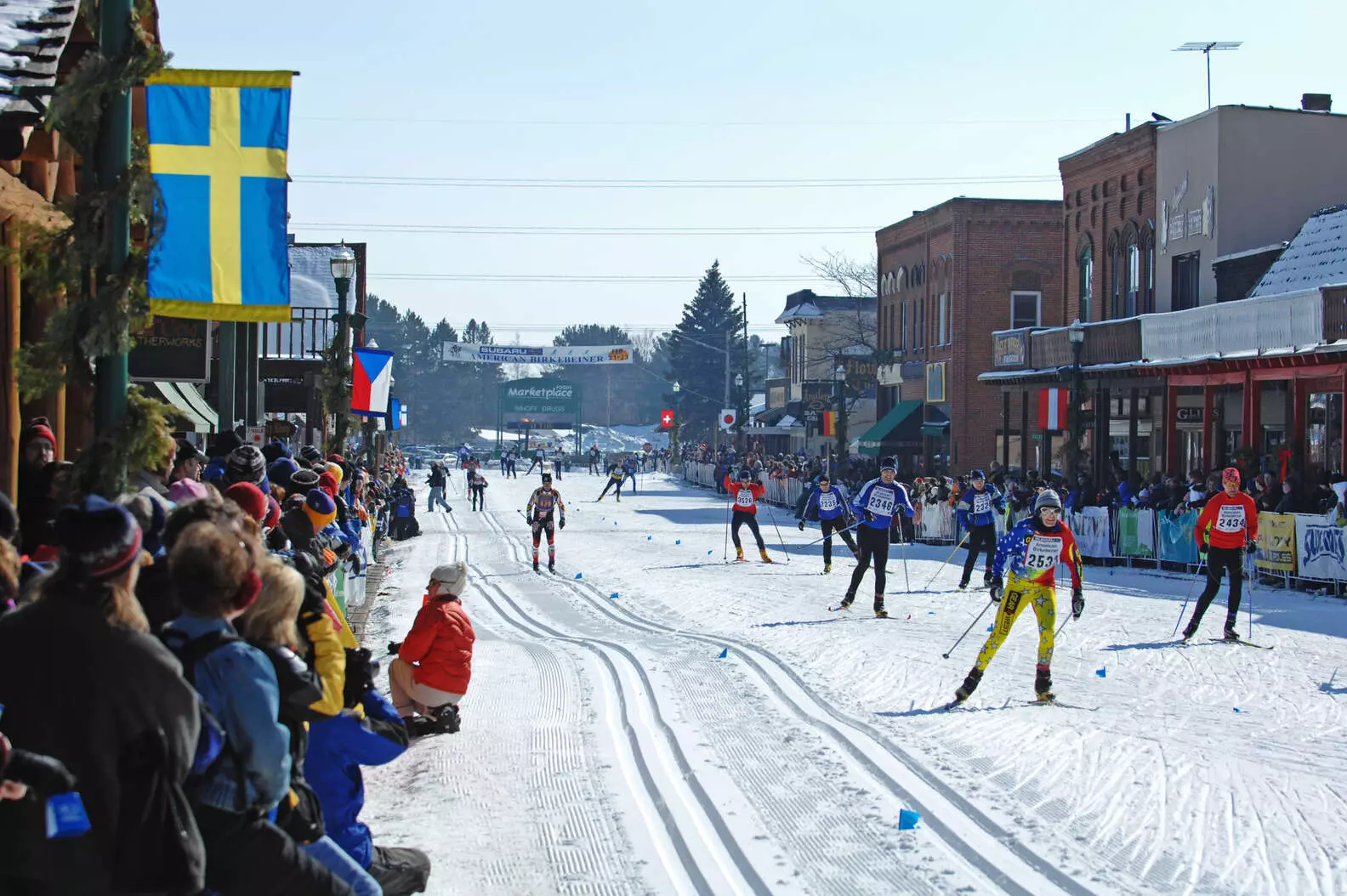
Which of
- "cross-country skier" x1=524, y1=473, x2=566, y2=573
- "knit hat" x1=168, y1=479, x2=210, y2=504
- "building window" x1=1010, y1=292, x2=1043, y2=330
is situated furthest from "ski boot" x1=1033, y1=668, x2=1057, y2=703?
"building window" x1=1010, y1=292, x2=1043, y2=330

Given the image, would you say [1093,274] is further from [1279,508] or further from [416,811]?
[416,811]

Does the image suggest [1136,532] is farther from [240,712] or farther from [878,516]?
[240,712]

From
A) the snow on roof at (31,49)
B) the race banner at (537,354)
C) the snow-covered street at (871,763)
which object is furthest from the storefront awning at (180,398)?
the race banner at (537,354)

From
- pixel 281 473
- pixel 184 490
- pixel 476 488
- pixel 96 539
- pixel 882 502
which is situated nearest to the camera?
pixel 96 539

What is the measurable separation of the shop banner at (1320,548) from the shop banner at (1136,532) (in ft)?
13.2

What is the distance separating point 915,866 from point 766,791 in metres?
1.46

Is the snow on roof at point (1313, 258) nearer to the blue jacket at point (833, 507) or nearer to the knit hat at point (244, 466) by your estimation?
the blue jacket at point (833, 507)

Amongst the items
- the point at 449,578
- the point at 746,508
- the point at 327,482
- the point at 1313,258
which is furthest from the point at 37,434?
the point at 1313,258

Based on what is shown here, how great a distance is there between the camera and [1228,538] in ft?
49.3

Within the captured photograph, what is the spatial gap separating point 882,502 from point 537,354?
6755 centimetres

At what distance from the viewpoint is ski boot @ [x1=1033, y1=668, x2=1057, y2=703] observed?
10852 mm

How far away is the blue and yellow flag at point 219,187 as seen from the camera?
669 centimetres

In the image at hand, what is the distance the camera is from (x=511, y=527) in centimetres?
3562

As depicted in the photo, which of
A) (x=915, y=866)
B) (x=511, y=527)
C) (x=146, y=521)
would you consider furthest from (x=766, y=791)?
(x=511, y=527)
